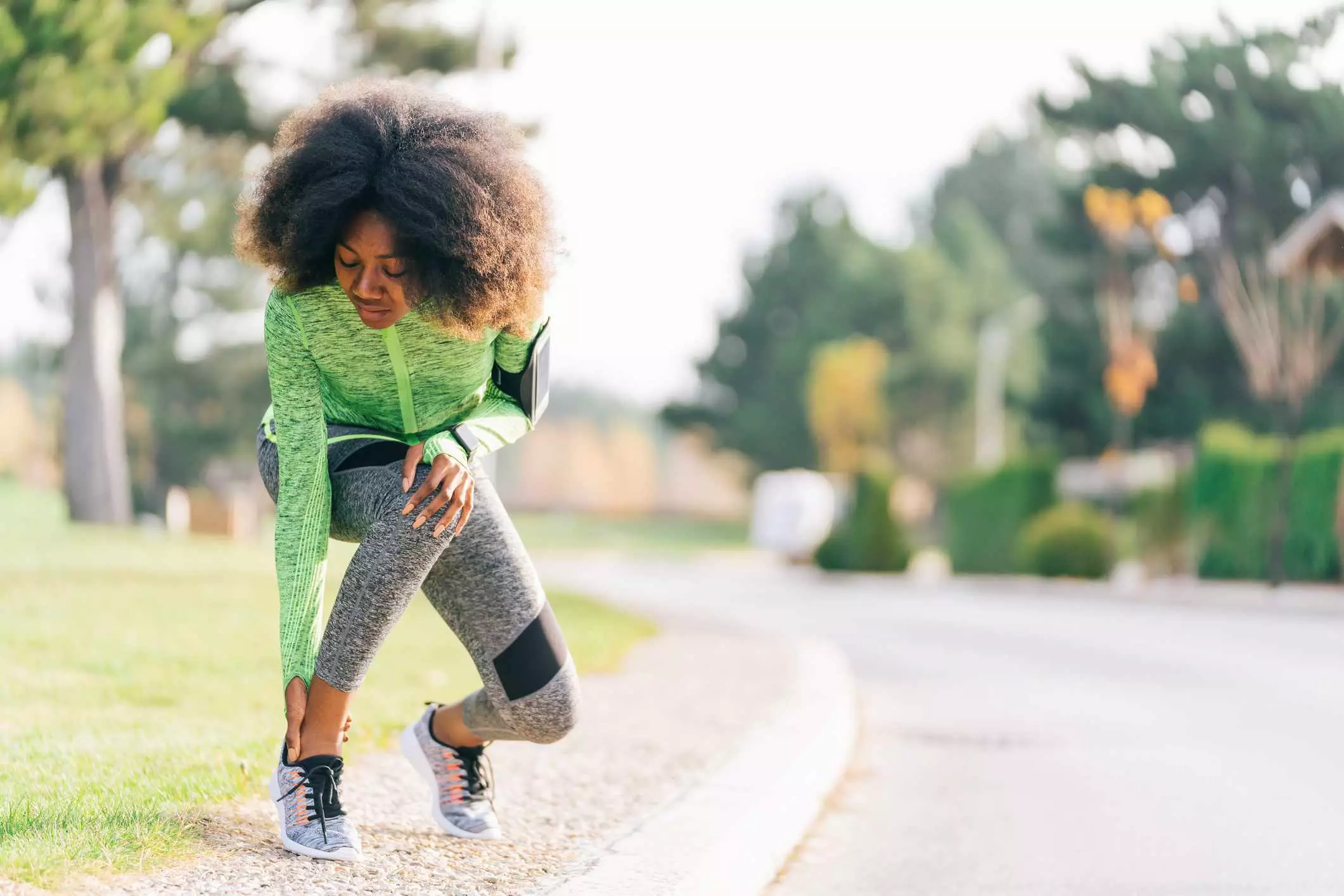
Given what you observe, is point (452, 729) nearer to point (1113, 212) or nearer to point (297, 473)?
point (297, 473)

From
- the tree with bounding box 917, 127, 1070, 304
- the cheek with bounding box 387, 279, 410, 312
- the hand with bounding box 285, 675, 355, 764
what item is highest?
the tree with bounding box 917, 127, 1070, 304

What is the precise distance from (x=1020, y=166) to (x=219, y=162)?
191ft

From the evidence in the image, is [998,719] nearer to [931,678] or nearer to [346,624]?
[931,678]

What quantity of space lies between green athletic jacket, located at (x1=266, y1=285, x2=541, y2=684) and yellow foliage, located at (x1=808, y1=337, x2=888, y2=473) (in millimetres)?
57357

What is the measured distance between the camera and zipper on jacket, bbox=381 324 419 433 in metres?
3.97

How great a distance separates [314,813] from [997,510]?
28.2m

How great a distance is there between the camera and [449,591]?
4.12 m

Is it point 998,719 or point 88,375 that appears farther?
point 88,375

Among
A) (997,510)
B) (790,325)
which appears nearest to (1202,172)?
(997,510)

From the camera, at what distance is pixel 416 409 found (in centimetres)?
419

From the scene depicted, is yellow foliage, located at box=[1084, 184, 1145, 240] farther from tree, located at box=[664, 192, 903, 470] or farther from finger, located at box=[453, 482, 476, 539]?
tree, located at box=[664, 192, 903, 470]

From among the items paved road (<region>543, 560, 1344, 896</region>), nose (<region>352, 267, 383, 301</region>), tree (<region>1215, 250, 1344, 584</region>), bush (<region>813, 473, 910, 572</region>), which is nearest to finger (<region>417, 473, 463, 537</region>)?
nose (<region>352, 267, 383, 301</region>)

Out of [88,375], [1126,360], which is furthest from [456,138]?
[1126,360]

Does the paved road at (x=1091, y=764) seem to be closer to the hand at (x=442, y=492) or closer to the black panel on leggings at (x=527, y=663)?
the black panel on leggings at (x=527, y=663)
